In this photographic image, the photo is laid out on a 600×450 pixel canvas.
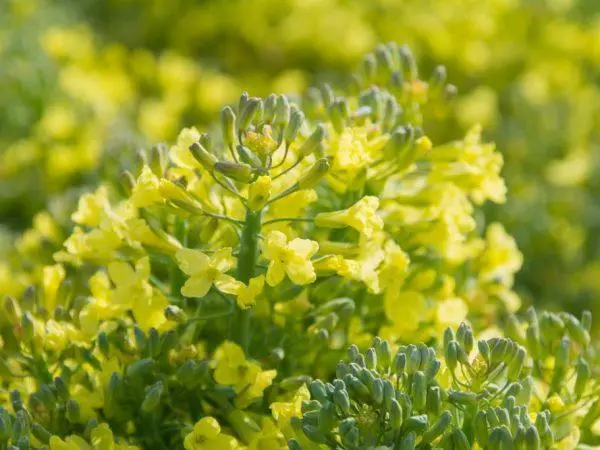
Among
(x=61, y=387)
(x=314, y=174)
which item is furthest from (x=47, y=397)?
(x=314, y=174)

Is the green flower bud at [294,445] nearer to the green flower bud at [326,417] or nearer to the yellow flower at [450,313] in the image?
the green flower bud at [326,417]

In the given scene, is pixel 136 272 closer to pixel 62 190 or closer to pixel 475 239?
pixel 475 239

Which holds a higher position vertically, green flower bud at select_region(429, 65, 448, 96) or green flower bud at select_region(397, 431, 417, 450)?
green flower bud at select_region(429, 65, 448, 96)

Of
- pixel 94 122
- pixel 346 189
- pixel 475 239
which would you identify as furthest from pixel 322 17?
pixel 346 189

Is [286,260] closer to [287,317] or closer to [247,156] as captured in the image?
[247,156]

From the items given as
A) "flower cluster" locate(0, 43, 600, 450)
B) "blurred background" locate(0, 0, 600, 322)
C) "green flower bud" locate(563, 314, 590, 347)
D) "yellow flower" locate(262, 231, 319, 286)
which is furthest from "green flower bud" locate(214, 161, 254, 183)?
"blurred background" locate(0, 0, 600, 322)

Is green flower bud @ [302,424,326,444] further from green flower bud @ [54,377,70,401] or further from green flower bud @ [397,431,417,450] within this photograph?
green flower bud @ [54,377,70,401]
